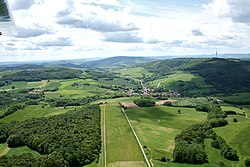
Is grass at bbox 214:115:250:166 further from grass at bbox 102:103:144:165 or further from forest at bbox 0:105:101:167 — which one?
forest at bbox 0:105:101:167

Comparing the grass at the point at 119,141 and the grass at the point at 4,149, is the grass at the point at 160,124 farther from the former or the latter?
the grass at the point at 4,149

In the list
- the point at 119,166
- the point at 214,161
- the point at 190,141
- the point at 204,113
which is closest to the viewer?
the point at 119,166

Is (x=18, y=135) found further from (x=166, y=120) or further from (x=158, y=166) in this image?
(x=166, y=120)

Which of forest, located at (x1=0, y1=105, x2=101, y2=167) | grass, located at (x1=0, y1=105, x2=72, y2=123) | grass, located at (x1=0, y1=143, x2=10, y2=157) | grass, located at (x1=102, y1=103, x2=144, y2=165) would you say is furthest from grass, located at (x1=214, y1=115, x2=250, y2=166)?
grass, located at (x1=0, y1=105, x2=72, y2=123)

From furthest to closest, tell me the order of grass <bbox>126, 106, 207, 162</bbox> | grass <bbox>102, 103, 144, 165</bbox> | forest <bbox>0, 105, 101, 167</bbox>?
grass <bbox>126, 106, 207, 162</bbox> → grass <bbox>102, 103, 144, 165</bbox> → forest <bbox>0, 105, 101, 167</bbox>

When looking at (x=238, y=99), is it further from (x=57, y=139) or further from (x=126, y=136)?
(x=57, y=139)

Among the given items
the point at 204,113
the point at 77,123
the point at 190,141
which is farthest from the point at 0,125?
the point at 204,113
